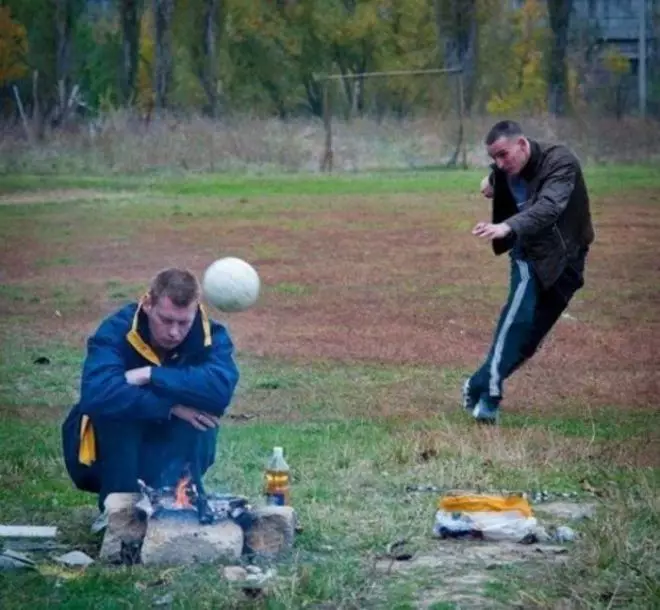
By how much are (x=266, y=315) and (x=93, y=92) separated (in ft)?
61.0

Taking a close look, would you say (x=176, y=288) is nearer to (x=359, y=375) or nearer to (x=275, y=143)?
(x=359, y=375)

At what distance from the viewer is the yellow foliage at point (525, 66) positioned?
34.2 m

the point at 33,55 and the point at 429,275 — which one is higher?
the point at 33,55

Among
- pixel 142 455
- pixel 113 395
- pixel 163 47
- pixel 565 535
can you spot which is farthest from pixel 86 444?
pixel 163 47

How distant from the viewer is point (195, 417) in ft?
22.1

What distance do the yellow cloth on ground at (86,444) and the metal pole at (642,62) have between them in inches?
846

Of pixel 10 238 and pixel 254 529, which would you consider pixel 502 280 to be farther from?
pixel 254 529

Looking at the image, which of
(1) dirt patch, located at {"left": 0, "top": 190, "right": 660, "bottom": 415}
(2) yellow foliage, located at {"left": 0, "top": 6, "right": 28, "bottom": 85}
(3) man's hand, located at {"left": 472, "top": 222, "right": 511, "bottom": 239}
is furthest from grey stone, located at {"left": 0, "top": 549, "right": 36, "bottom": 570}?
(2) yellow foliage, located at {"left": 0, "top": 6, "right": 28, "bottom": 85}

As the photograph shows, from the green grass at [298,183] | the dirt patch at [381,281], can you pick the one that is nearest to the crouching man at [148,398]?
the dirt patch at [381,281]

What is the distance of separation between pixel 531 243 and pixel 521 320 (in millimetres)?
468

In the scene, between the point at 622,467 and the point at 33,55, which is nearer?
the point at 622,467

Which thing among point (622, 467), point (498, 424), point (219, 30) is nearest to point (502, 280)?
point (498, 424)

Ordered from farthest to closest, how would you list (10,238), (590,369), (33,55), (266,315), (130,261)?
(33,55), (10,238), (130,261), (266,315), (590,369)

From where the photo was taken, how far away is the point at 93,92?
33.7m
